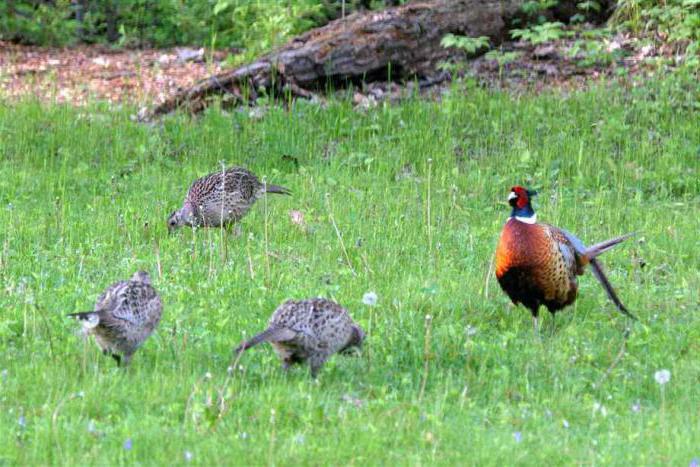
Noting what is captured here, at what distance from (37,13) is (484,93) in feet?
26.0

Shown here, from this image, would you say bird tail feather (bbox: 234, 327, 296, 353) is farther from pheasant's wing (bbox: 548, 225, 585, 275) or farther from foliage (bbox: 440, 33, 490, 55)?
foliage (bbox: 440, 33, 490, 55)

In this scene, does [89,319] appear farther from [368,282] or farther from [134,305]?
[368,282]

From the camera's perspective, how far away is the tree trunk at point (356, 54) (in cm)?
1502

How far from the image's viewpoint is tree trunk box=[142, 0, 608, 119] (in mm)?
15023

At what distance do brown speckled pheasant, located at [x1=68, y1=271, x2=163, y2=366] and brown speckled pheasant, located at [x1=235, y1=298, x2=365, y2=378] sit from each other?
0.62 metres

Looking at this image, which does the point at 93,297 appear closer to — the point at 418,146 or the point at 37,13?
the point at 418,146

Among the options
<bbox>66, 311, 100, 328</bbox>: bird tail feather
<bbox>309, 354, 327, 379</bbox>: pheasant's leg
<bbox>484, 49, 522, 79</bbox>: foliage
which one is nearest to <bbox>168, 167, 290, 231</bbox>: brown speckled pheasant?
<bbox>309, 354, 327, 379</bbox>: pheasant's leg

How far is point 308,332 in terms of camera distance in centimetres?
702

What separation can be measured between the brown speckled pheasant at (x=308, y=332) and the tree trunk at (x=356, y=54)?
26.0 ft

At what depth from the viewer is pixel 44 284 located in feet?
29.4

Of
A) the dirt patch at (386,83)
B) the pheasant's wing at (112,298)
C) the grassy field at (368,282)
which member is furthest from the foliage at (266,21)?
the pheasant's wing at (112,298)

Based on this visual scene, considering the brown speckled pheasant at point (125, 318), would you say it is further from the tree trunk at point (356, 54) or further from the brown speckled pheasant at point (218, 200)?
the tree trunk at point (356, 54)

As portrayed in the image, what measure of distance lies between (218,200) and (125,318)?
423 cm

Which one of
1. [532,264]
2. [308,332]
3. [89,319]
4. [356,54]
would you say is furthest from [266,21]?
[89,319]
